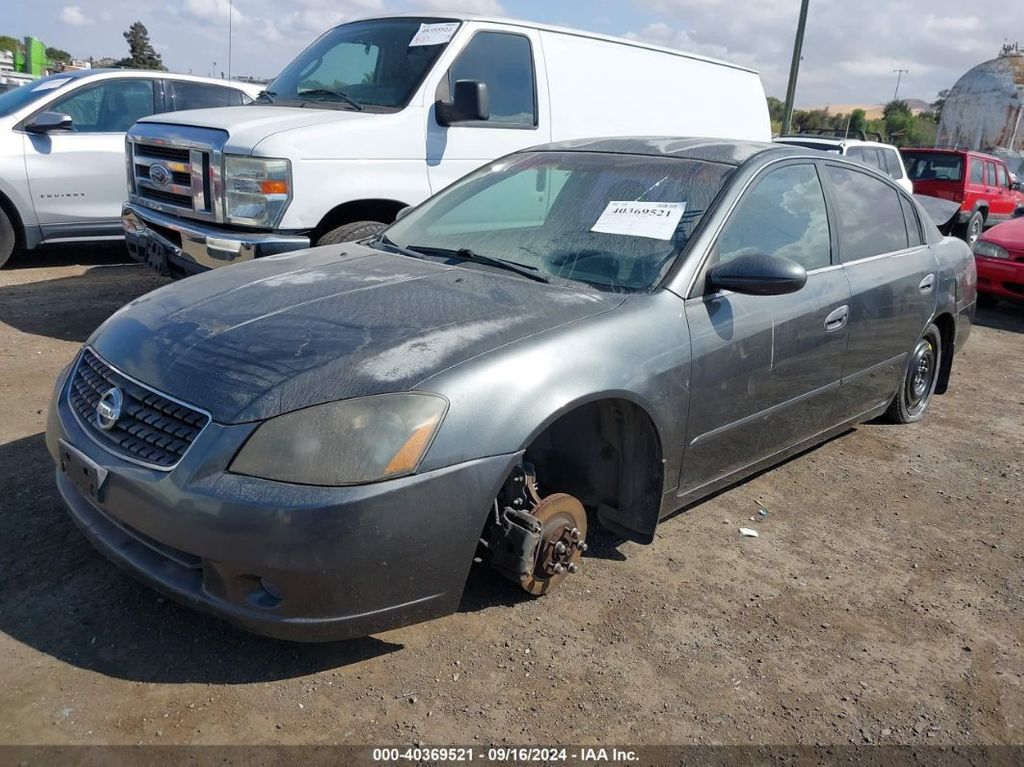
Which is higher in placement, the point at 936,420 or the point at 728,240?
the point at 728,240

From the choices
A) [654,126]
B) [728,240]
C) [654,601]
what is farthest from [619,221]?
[654,126]

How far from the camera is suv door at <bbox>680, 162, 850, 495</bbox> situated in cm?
313

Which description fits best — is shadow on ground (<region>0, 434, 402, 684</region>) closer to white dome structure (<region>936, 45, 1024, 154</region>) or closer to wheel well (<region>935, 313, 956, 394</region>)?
wheel well (<region>935, 313, 956, 394</region>)

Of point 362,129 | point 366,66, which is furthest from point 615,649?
point 366,66

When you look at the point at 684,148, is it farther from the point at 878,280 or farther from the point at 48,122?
the point at 48,122

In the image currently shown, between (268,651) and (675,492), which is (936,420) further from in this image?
(268,651)

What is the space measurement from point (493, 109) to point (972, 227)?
1234 cm

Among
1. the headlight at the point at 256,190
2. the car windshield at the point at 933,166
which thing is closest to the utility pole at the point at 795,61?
the car windshield at the point at 933,166

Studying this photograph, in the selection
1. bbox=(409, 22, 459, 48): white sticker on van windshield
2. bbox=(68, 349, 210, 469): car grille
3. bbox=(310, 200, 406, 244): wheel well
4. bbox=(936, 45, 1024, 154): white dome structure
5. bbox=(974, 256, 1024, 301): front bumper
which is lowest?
bbox=(974, 256, 1024, 301): front bumper

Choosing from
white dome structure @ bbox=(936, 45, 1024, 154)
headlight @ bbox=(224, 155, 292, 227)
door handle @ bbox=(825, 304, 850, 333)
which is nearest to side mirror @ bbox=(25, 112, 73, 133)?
headlight @ bbox=(224, 155, 292, 227)

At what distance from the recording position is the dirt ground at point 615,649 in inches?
93.6

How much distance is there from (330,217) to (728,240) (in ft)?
9.52

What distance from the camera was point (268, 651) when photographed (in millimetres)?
2623

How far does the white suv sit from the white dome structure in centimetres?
3457
